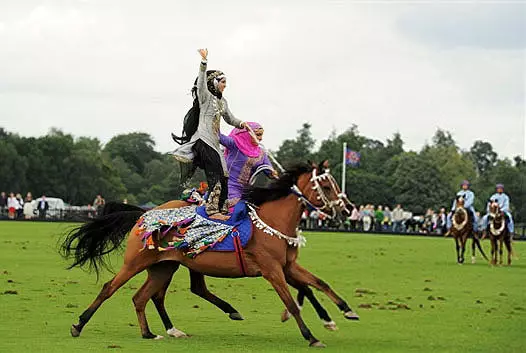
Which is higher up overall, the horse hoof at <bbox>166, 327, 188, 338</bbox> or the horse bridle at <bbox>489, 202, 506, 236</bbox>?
the horse bridle at <bbox>489, 202, 506, 236</bbox>

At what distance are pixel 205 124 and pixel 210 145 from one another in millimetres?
279

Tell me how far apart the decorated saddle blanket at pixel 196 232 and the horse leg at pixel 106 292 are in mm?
354

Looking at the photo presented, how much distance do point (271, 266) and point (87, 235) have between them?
2.83 m

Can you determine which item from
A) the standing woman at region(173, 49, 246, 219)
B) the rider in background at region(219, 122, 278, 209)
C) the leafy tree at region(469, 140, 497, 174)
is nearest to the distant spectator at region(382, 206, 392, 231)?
the rider in background at region(219, 122, 278, 209)

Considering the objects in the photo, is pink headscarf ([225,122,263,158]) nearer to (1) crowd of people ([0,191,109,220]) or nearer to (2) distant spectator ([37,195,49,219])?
(1) crowd of people ([0,191,109,220])

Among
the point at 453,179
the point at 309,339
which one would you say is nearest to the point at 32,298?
the point at 309,339

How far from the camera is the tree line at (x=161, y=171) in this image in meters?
101

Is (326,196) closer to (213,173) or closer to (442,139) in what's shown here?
(213,173)

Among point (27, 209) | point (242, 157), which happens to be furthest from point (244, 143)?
point (27, 209)

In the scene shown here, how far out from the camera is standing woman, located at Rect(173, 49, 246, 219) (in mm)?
14023

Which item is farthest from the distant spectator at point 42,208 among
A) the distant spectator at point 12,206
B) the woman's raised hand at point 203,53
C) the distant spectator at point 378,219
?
the woman's raised hand at point 203,53

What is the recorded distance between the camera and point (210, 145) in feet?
46.1

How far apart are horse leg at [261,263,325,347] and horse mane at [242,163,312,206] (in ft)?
3.22

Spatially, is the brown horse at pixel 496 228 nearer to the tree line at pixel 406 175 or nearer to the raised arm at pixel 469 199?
the raised arm at pixel 469 199
